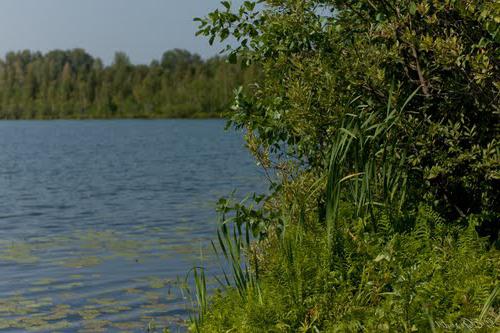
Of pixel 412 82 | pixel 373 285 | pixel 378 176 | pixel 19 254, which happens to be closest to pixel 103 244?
pixel 19 254

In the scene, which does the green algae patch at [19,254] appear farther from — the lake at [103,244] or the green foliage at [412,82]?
the green foliage at [412,82]

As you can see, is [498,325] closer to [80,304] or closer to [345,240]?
[345,240]

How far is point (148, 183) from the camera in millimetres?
36531

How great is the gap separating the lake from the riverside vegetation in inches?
47.6

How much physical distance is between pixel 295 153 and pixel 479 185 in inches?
98.0

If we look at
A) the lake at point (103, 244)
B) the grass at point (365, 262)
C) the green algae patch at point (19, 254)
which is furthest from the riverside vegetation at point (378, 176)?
the green algae patch at point (19, 254)

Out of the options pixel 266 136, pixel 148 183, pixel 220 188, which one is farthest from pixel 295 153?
pixel 148 183

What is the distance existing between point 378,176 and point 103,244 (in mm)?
11363

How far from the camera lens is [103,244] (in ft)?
61.5

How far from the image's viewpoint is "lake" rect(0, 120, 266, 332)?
12086mm

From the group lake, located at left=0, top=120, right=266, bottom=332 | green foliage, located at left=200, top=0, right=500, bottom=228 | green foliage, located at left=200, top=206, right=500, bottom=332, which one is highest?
green foliage, located at left=200, top=0, right=500, bottom=228

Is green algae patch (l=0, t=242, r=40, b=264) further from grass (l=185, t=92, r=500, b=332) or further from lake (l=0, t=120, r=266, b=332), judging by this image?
grass (l=185, t=92, r=500, b=332)

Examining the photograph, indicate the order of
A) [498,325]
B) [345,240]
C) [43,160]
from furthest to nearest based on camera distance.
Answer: [43,160]
[345,240]
[498,325]

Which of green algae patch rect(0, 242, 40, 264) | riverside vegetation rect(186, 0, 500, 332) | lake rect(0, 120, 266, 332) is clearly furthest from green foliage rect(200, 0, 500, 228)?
green algae patch rect(0, 242, 40, 264)
